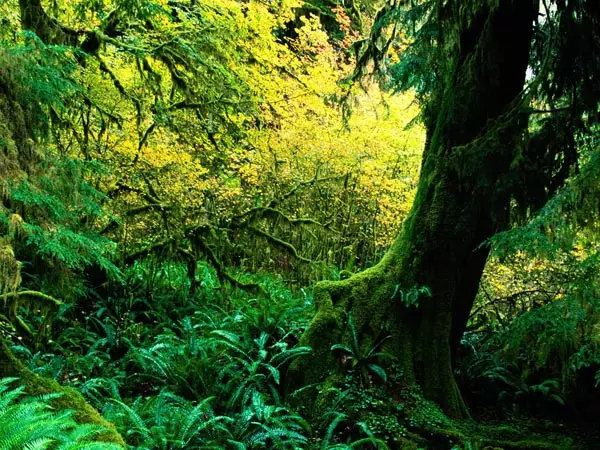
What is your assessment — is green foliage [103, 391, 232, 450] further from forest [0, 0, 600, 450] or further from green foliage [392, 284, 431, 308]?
green foliage [392, 284, 431, 308]

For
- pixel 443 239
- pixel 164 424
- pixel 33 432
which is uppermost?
pixel 443 239

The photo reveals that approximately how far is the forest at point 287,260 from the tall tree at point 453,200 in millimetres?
28

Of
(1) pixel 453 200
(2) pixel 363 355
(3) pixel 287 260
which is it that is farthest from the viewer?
(3) pixel 287 260

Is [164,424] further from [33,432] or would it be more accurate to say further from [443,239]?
[443,239]

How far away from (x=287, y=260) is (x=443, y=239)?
3.94 meters

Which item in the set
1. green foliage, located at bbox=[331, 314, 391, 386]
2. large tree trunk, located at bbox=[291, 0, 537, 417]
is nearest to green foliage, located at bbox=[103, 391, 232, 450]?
large tree trunk, located at bbox=[291, 0, 537, 417]

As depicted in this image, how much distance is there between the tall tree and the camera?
5527mm

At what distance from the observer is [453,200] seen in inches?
243

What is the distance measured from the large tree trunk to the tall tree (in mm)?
12

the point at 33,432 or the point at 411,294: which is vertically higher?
the point at 411,294

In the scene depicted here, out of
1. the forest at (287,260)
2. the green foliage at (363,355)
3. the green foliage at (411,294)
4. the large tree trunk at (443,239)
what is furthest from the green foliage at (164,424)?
the green foliage at (411,294)

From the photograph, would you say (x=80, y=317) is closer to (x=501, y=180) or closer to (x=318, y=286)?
(x=318, y=286)

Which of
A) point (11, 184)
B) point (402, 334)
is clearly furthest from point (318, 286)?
point (11, 184)

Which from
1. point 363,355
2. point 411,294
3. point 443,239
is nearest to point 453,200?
point 443,239
